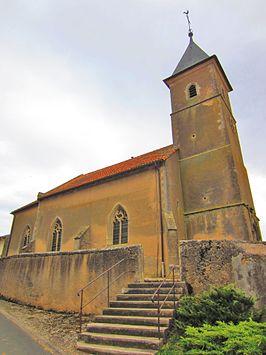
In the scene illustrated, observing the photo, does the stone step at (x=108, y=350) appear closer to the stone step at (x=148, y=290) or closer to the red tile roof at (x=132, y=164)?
the stone step at (x=148, y=290)

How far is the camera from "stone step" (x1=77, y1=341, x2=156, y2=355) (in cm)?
538

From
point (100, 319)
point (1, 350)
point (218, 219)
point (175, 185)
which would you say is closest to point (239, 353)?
point (100, 319)

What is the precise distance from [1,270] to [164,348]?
→ 41.1 feet

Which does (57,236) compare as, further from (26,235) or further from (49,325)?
(49,325)

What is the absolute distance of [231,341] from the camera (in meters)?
3.90

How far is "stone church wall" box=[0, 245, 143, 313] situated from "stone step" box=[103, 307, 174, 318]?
134cm

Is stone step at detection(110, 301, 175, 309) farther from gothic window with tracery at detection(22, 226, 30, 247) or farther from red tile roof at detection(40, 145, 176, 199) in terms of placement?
gothic window with tracery at detection(22, 226, 30, 247)

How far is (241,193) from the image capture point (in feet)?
47.7

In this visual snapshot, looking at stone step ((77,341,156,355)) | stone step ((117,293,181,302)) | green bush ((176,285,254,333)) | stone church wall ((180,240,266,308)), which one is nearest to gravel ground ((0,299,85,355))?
stone step ((77,341,156,355))

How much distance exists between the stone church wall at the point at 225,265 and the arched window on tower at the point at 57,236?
44.0ft

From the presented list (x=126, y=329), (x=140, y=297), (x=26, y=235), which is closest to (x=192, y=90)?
(x=140, y=297)

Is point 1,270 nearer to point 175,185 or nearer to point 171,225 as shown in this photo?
point 171,225

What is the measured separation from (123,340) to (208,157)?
1286 centimetres

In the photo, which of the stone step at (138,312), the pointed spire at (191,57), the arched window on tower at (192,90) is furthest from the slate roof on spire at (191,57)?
the stone step at (138,312)
